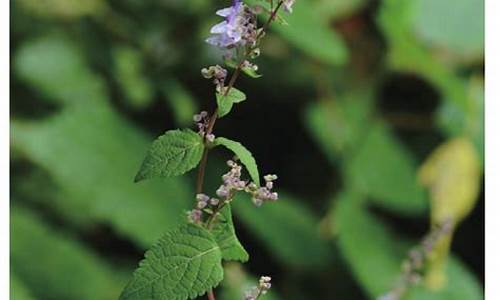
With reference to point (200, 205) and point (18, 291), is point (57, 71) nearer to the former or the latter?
point (18, 291)

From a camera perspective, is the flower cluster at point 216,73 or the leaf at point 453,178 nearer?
the flower cluster at point 216,73

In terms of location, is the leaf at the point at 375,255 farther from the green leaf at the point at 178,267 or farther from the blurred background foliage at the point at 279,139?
the green leaf at the point at 178,267

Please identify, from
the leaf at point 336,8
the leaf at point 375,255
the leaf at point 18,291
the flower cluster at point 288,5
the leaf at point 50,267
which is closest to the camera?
the flower cluster at point 288,5

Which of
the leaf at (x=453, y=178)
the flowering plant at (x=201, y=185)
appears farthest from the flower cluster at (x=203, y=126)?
the leaf at (x=453, y=178)

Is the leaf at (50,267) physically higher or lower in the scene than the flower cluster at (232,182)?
higher

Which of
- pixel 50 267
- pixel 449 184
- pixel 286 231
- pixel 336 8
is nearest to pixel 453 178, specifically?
pixel 449 184
